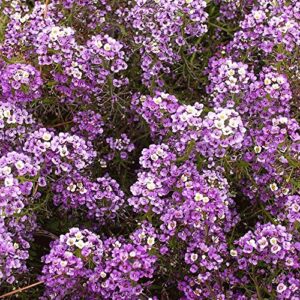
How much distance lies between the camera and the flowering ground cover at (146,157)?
Result: 3.62 m

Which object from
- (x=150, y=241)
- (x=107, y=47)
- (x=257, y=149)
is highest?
(x=107, y=47)

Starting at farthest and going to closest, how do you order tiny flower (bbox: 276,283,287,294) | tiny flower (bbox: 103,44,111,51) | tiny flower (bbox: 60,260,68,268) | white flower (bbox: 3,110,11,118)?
tiny flower (bbox: 103,44,111,51) < white flower (bbox: 3,110,11,118) < tiny flower (bbox: 276,283,287,294) < tiny flower (bbox: 60,260,68,268)

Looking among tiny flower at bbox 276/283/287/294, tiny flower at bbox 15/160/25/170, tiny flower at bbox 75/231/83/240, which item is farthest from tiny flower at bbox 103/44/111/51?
tiny flower at bbox 276/283/287/294

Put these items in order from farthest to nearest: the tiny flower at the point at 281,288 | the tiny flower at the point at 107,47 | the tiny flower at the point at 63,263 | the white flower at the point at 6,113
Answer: the tiny flower at the point at 107,47, the white flower at the point at 6,113, the tiny flower at the point at 281,288, the tiny flower at the point at 63,263

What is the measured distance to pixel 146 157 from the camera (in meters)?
3.81

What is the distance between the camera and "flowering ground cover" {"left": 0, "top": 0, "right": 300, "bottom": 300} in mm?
3615

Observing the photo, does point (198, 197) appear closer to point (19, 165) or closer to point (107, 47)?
point (19, 165)

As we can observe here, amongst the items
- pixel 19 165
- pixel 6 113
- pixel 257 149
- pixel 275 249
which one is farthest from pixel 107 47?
pixel 275 249

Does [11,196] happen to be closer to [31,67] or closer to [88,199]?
[88,199]

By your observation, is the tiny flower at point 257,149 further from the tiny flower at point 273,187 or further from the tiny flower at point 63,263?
the tiny flower at point 63,263

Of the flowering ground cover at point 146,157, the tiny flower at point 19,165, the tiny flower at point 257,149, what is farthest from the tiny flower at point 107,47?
the tiny flower at point 257,149

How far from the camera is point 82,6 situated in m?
4.62

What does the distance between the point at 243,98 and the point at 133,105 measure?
0.68 meters

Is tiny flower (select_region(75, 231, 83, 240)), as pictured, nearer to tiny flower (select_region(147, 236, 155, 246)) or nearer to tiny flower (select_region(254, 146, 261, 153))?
tiny flower (select_region(147, 236, 155, 246))
